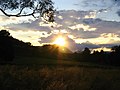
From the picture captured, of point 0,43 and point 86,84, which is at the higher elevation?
point 0,43

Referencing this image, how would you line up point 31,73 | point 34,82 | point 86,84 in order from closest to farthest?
1. point 34,82
2. point 86,84
3. point 31,73

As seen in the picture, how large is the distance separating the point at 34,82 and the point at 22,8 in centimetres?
1655

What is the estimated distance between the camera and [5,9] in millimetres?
30469

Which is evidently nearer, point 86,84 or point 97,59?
point 86,84

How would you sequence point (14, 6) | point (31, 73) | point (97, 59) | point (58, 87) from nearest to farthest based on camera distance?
point (58, 87) → point (31, 73) → point (14, 6) → point (97, 59)

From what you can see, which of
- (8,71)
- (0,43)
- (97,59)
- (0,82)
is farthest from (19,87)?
(97,59)

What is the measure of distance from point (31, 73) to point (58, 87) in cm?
384

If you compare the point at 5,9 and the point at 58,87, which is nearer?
the point at 58,87

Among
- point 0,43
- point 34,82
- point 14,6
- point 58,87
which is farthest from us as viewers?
point 0,43

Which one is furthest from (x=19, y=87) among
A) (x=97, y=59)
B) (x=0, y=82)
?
(x=97, y=59)

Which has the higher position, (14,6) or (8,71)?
(14,6)

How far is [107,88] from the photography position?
16641mm

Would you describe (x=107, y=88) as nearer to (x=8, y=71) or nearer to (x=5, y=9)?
(x=8, y=71)

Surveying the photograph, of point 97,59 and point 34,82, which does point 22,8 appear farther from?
point 97,59
